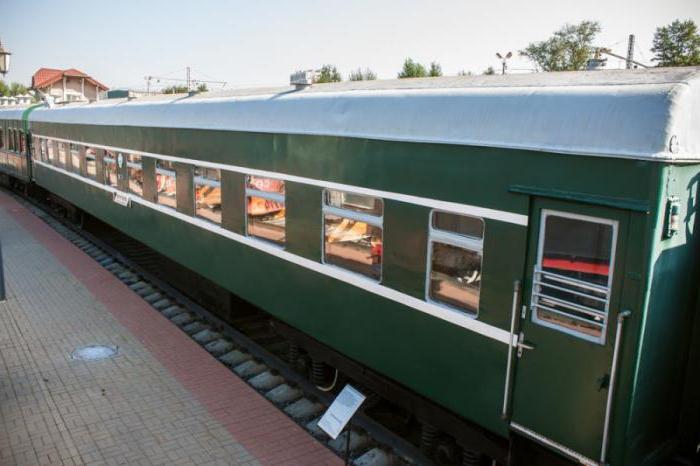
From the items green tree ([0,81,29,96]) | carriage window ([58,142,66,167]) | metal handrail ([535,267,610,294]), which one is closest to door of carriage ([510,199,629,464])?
metal handrail ([535,267,610,294])

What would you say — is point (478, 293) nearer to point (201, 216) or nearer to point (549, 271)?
point (549, 271)

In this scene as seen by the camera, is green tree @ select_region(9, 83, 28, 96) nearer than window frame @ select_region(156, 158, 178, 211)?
No

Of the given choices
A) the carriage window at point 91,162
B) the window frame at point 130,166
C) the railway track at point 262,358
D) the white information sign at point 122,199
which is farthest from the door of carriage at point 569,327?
the carriage window at point 91,162

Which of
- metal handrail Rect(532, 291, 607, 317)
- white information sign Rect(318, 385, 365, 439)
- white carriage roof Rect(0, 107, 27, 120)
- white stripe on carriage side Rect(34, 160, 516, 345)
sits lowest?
white information sign Rect(318, 385, 365, 439)

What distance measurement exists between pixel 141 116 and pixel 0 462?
21.7 ft

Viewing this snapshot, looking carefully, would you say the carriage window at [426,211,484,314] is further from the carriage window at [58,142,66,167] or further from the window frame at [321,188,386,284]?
the carriage window at [58,142,66,167]

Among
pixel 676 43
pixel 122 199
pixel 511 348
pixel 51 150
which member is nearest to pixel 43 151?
pixel 51 150

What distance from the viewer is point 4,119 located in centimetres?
2344

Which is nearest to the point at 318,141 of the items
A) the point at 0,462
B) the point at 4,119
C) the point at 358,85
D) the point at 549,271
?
the point at 358,85

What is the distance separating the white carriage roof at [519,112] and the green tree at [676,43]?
62.0m

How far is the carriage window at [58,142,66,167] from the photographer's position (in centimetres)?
1649

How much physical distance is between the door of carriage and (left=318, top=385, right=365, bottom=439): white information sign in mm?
1268

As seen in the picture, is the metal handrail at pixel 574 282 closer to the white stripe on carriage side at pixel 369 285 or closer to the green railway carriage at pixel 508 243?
the green railway carriage at pixel 508 243

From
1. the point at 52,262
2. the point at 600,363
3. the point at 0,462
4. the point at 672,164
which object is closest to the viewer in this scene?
the point at 672,164
